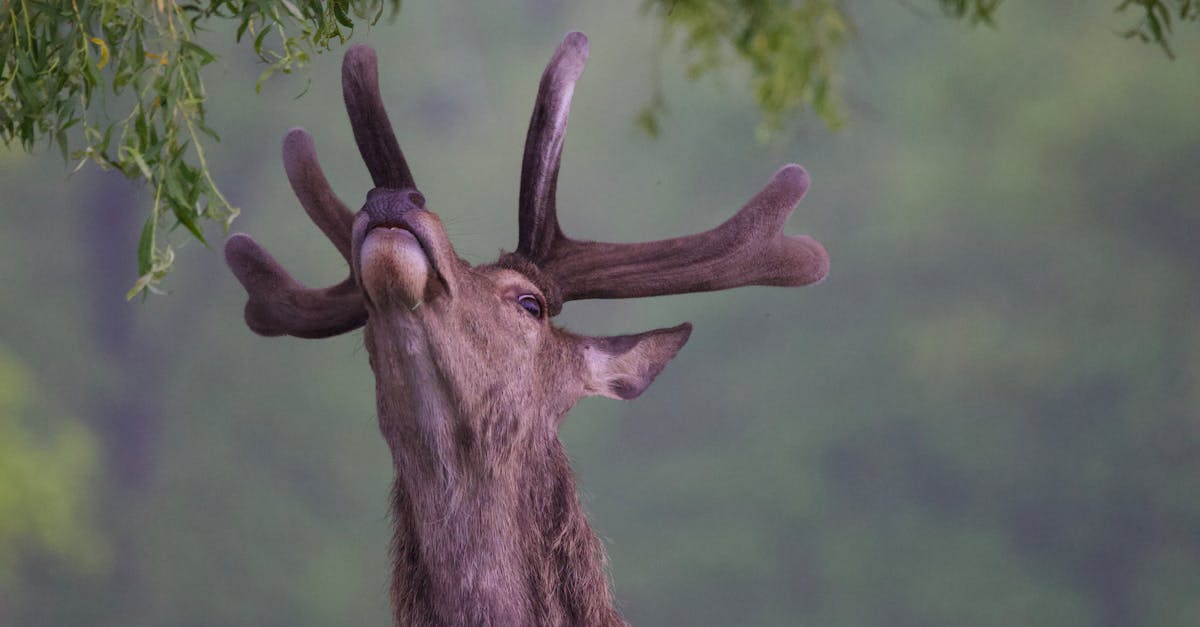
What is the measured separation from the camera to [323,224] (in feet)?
10.6

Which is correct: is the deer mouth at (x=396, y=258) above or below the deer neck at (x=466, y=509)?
above

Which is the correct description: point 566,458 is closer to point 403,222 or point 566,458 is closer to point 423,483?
point 423,483

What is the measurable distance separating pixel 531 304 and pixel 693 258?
47cm

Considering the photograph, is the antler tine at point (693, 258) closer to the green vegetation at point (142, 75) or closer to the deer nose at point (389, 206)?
the deer nose at point (389, 206)

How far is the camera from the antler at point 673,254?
119 inches

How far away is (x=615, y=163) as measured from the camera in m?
5.17

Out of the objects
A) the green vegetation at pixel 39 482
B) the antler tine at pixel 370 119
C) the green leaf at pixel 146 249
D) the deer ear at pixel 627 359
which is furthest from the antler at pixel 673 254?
the green vegetation at pixel 39 482

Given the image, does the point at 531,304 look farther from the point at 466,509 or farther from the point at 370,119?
the point at 370,119

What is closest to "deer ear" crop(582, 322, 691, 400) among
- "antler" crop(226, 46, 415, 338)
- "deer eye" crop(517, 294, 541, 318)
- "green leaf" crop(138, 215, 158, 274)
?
"deer eye" crop(517, 294, 541, 318)

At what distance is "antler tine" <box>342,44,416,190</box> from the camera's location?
3033 mm

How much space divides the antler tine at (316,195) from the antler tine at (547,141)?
49 cm

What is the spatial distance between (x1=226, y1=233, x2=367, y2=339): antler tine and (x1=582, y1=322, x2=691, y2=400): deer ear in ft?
1.91

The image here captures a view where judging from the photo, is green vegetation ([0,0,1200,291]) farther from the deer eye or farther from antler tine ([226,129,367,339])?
the deer eye

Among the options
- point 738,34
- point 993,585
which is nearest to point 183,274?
point 738,34
